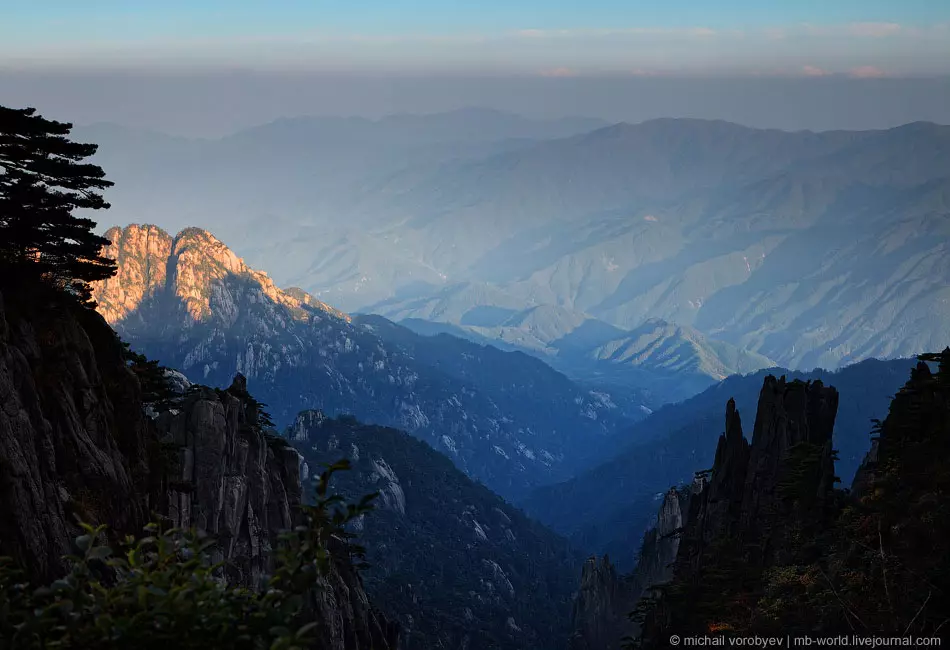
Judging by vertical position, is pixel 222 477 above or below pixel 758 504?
below

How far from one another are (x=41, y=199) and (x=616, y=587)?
108 m

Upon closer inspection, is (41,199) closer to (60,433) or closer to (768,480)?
(60,433)

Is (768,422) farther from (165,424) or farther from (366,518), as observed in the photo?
(366,518)

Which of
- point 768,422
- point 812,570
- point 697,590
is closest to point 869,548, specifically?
point 812,570

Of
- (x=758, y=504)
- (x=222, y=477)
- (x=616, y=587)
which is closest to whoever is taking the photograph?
(x=222, y=477)

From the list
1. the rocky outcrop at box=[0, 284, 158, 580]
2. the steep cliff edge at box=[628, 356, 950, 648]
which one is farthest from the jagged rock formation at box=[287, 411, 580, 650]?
the rocky outcrop at box=[0, 284, 158, 580]

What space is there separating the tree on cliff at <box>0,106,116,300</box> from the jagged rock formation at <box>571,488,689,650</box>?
95.1 meters

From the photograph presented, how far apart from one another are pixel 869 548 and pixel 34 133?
→ 38513mm

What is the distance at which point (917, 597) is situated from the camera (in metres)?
38.5

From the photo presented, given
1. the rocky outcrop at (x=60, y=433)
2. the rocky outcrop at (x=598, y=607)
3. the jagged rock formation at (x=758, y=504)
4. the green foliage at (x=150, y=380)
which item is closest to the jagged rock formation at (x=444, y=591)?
the rocky outcrop at (x=598, y=607)

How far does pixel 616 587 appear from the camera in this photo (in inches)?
5497

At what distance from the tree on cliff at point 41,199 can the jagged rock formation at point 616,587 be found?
95.1 metres

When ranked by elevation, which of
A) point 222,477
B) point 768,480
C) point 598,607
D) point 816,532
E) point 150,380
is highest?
point 150,380

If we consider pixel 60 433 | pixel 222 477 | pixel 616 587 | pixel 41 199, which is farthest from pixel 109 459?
pixel 616 587
